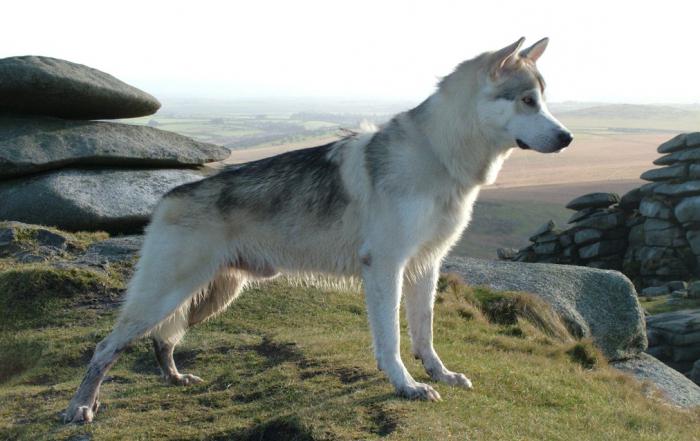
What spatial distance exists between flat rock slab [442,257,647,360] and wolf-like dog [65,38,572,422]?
8275 mm

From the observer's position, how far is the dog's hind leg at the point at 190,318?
802cm

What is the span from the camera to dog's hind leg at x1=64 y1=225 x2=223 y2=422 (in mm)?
7234

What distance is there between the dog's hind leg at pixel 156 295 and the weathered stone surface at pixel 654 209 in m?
33.2

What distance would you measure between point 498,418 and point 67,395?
4.79 m

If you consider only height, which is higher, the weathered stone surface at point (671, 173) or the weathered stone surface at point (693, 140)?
the weathered stone surface at point (693, 140)

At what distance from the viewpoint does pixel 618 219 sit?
123 feet

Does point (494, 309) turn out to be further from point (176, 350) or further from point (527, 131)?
point (527, 131)

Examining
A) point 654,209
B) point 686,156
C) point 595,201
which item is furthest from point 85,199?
point 686,156

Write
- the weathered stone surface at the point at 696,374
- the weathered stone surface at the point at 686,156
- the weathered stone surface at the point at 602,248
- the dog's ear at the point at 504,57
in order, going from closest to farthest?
the dog's ear at the point at 504,57, the weathered stone surface at the point at 696,374, the weathered stone surface at the point at 602,248, the weathered stone surface at the point at 686,156

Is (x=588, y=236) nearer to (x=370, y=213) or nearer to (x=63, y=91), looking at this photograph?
(x=63, y=91)

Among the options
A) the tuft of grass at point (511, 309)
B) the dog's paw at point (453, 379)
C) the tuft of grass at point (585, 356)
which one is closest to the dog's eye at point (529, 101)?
the dog's paw at point (453, 379)

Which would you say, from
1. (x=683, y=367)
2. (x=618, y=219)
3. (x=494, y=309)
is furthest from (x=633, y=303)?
(x=618, y=219)

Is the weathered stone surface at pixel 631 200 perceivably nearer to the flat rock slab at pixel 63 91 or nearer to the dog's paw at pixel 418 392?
the flat rock slab at pixel 63 91

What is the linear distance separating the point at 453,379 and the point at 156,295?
10.5 ft
